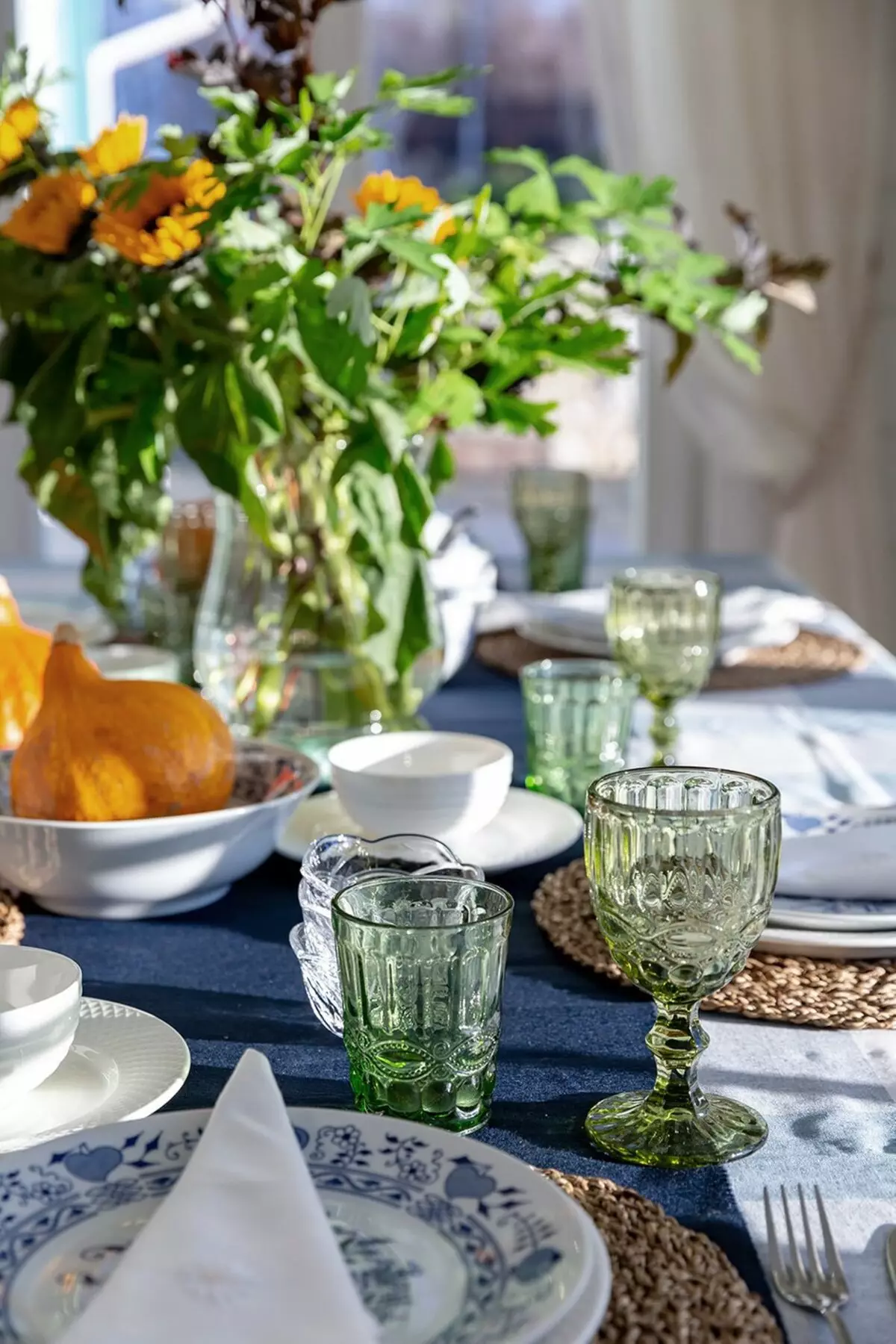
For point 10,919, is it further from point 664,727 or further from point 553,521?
point 553,521

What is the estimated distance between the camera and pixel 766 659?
67.2 inches

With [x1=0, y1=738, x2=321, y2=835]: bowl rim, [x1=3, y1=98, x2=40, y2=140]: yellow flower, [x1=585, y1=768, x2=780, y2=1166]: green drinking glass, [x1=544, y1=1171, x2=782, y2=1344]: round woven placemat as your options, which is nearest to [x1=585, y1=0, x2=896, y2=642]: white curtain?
[x1=3, y1=98, x2=40, y2=140]: yellow flower

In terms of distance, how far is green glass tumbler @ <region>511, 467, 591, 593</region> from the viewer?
2.00m

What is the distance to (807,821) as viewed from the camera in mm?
1035

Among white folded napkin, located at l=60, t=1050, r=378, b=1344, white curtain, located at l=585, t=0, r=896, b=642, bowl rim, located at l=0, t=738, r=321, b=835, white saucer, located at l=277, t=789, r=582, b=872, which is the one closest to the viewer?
white folded napkin, located at l=60, t=1050, r=378, b=1344

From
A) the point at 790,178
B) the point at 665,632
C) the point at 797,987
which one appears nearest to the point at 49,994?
the point at 797,987

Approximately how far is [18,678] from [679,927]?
627mm

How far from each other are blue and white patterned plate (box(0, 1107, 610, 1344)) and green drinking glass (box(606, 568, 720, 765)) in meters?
0.71

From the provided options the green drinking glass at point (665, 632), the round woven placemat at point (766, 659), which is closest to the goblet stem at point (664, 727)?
the green drinking glass at point (665, 632)

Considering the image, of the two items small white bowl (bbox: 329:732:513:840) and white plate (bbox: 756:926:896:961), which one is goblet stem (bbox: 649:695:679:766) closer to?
small white bowl (bbox: 329:732:513:840)

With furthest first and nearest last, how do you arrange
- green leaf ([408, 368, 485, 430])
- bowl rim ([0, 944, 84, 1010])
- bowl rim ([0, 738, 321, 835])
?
1. green leaf ([408, 368, 485, 430])
2. bowl rim ([0, 738, 321, 835])
3. bowl rim ([0, 944, 84, 1010])

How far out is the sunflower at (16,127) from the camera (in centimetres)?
111

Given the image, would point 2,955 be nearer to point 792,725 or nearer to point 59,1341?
point 59,1341

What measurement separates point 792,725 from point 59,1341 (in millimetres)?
1087
